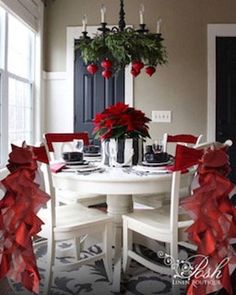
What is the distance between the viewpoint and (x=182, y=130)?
13.7 feet

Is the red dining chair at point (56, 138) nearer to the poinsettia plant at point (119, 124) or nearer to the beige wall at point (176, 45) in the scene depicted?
the poinsettia plant at point (119, 124)

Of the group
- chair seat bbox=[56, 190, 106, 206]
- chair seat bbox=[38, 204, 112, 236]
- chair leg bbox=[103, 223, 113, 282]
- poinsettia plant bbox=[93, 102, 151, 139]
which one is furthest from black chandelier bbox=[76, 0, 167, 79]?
chair leg bbox=[103, 223, 113, 282]

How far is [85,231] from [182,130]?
2.47m

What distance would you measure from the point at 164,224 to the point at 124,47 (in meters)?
1.37

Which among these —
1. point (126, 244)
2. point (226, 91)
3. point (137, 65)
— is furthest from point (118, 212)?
point (226, 91)

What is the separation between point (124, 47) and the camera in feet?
8.46

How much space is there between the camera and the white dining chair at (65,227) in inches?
77.7

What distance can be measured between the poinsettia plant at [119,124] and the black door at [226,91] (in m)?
2.08

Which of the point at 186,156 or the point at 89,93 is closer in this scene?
the point at 186,156

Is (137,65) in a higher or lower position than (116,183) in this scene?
higher

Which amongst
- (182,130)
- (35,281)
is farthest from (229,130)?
(35,281)

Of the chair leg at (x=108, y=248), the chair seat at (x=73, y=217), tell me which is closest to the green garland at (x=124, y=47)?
the chair seat at (x=73, y=217)

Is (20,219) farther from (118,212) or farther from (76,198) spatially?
(76,198)

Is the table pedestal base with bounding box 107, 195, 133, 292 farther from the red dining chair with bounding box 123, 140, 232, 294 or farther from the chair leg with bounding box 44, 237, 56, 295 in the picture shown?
the chair leg with bounding box 44, 237, 56, 295
